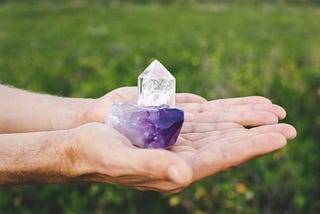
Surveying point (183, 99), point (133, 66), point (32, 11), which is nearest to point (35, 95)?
point (183, 99)

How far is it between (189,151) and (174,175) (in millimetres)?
470

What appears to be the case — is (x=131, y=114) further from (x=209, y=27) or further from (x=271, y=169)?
(x=209, y=27)

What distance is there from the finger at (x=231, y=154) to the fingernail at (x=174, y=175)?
0.75 ft

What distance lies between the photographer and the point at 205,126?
2600 mm

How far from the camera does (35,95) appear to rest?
3242mm

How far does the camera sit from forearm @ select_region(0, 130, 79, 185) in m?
2.26

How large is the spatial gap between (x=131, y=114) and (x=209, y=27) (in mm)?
10925

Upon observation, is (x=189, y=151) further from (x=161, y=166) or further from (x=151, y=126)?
(x=161, y=166)

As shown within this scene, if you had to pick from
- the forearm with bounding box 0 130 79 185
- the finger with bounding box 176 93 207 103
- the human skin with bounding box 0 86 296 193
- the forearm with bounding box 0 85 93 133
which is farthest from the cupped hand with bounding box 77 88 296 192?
the forearm with bounding box 0 85 93 133

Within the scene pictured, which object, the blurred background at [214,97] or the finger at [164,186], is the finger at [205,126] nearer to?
the finger at [164,186]

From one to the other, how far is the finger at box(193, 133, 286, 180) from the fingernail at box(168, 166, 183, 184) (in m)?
0.23

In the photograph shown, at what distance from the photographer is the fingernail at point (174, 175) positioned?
69.2 inches

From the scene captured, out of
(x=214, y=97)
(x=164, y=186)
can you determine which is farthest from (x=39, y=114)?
(x=214, y=97)

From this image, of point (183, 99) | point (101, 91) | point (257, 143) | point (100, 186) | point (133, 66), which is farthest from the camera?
point (133, 66)
